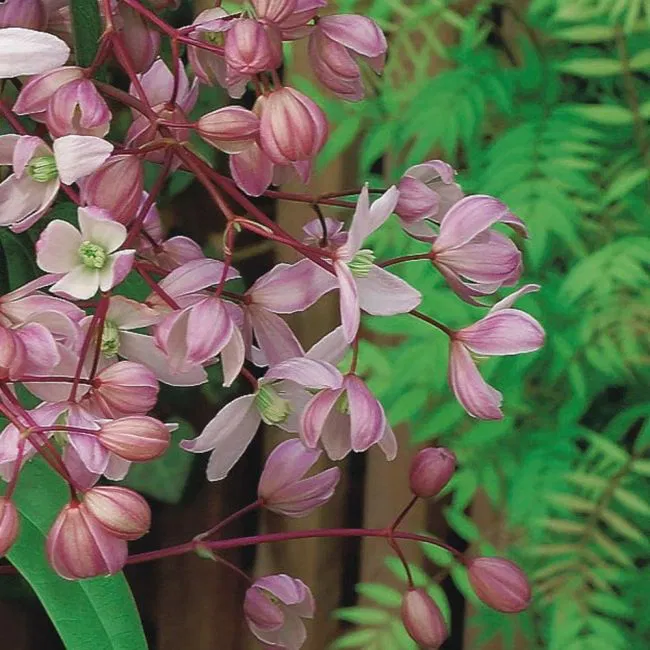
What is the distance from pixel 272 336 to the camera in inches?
12.0

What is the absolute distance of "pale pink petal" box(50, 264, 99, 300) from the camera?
264 mm

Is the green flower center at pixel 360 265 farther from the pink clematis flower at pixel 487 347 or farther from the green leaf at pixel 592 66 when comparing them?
the green leaf at pixel 592 66

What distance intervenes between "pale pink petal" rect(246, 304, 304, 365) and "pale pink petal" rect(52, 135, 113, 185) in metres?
0.06

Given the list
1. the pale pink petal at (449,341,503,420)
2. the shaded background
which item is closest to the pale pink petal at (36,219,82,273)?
the pale pink petal at (449,341,503,420)

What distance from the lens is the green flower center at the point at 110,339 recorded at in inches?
11.5

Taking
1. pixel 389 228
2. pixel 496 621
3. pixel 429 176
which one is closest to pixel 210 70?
pixel 429 176

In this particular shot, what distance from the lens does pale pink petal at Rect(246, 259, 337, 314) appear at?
29 cm

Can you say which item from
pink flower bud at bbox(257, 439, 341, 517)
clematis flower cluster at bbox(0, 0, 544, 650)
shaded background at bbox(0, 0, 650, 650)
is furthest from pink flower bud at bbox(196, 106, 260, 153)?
shaded background at bbox(0, 0, 650, 650)

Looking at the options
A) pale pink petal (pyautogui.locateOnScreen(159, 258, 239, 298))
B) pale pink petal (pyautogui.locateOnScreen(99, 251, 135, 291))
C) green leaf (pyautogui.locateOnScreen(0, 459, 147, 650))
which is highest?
pale pink petal (pyautogui.locateOnScreen(99, 251, 135, 291))

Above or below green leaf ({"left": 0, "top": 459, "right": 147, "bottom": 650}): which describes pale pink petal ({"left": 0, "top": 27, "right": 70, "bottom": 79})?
above

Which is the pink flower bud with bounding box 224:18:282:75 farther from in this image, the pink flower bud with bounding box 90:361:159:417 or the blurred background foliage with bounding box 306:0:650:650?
the blurred background foliage with bounding box 306:0:650:650

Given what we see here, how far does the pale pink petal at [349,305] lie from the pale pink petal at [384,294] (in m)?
0.01

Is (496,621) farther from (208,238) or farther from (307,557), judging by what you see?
(208,238)

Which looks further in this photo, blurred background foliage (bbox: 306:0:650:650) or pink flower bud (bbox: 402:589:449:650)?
blurred background foliage (bbox: 306:0:650:650)
